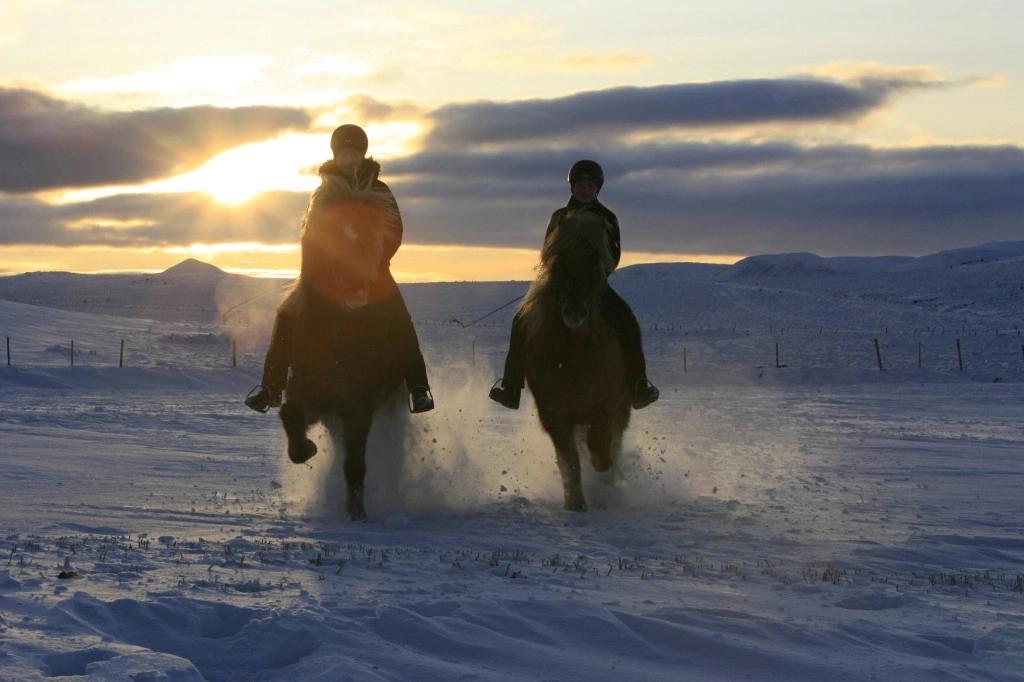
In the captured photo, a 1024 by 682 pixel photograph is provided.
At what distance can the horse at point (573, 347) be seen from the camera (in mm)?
8344

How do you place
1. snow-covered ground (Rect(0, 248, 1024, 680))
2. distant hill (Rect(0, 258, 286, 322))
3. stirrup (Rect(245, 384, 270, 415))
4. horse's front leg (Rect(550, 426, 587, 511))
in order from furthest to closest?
distant hill (Rect(0, 258, 286, 322)), horse's front leg (Rect(550, 426, 587, 511)), stirrup (Rect(245, 384, 270, 415)), snow-covered ground (Rect(0, 248, 1024, 680))

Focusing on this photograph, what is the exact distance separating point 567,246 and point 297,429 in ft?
7.48

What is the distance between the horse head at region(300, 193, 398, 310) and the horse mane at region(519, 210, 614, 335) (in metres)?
1.26

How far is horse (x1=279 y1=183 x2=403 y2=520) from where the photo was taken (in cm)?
780

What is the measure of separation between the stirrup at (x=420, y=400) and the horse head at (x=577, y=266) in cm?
110

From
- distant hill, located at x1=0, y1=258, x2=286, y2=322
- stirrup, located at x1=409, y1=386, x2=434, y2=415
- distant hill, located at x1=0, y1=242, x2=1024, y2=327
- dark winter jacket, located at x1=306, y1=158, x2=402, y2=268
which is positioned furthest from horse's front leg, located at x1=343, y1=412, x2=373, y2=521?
distant hill, located at x1=0, y1=258, x2=286, y2=322

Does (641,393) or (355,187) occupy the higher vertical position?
(355,187)

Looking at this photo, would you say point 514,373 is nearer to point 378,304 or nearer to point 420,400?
point 420,400

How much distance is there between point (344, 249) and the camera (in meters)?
7.74

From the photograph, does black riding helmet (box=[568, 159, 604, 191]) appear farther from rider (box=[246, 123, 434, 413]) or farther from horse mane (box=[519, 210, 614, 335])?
rider (box=[246, 123, 434, 413])

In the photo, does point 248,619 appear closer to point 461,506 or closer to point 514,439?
point 461,506

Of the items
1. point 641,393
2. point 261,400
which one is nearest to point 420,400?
point 261,400

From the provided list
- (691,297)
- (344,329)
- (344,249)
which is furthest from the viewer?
(691,297)

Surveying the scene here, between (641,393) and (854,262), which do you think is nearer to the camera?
(641,393)
